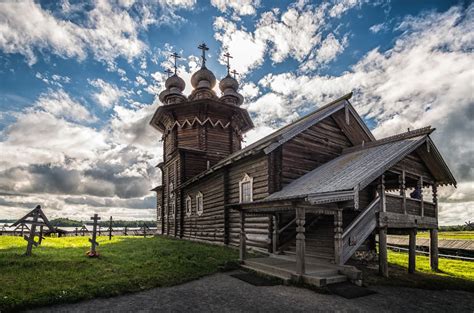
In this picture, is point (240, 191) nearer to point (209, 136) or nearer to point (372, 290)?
point (372, 290)

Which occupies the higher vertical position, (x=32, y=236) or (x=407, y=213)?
(x=407, y=213)

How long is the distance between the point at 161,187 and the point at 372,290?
2554 cm

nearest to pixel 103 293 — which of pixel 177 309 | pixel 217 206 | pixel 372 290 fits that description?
pixel 177 309

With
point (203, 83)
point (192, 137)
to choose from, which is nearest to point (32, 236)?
point (192, 137)

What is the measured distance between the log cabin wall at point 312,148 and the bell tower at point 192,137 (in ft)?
39.1

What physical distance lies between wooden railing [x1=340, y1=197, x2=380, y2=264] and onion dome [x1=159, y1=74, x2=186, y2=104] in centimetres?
2454

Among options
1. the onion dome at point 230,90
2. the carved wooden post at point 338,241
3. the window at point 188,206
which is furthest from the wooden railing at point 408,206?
the onion dome at point 230,90

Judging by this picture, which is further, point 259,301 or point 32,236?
point 32,236

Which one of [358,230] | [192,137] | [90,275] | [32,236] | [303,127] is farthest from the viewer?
[192,137]

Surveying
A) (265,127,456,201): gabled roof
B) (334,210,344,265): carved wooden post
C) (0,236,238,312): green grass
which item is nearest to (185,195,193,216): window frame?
(0,236,238,312): green grass

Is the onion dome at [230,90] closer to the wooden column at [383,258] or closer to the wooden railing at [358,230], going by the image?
the wooden railing at [358,230]

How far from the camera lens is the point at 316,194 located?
8891 millimetres

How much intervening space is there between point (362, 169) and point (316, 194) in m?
3.24

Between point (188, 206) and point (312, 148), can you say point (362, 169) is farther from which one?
point (188, 206)
